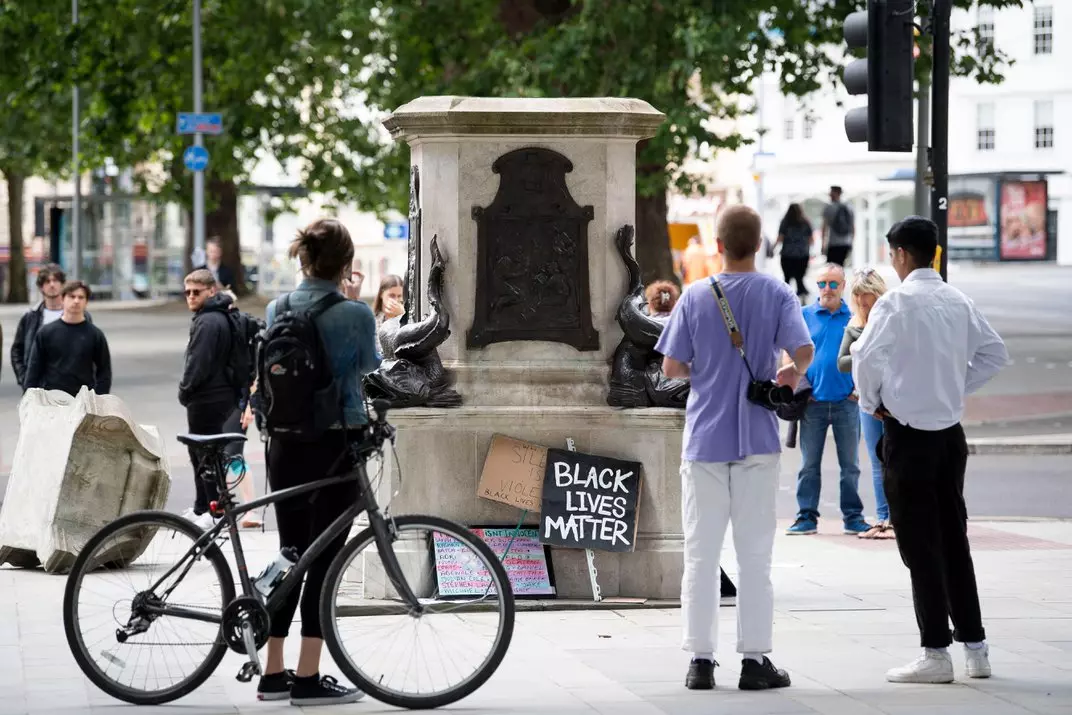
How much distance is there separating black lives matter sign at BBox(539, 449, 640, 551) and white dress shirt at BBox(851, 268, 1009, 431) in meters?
2.06

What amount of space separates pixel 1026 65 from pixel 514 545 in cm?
5882

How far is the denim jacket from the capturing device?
22.0ft

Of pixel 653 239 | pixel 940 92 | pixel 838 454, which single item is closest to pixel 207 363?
pixel 838 454

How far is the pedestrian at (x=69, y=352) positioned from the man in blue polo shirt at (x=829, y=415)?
455 centimetres

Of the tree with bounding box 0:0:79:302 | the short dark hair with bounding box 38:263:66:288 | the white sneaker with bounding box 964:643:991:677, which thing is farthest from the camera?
the tree with bounding box 0:0:79:302

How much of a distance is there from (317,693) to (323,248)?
5.12ft

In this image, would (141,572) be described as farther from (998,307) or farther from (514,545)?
(998,307)

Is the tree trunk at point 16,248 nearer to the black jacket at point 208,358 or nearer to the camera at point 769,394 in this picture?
the black jacket at point 208,358

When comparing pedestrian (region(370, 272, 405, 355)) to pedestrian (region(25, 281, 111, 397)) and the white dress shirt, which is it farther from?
the white dress shirt


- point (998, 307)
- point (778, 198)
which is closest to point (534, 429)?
point (998, 307)

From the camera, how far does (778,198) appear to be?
7212 cm

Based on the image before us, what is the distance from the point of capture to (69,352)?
12.5 m

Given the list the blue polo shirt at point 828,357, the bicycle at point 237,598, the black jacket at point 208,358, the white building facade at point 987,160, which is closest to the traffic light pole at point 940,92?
the blue polo shirt at point 828,357

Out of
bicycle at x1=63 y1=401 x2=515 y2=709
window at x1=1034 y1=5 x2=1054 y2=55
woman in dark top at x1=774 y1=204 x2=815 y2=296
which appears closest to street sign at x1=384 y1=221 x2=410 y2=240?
woman in dark top at x1=774 y1=204 x2=815 y2=296
